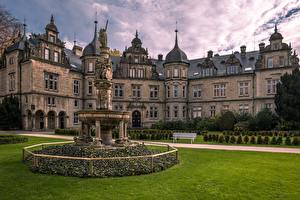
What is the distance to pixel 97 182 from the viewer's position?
803 cm

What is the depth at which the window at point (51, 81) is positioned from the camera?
35.0 m

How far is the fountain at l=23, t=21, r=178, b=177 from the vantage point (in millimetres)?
9161

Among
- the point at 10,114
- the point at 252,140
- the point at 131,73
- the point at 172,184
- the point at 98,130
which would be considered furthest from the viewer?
the point at 131,73

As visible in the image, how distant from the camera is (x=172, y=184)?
7887 millimetres

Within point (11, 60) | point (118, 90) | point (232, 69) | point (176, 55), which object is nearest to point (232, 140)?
point (232, 69)

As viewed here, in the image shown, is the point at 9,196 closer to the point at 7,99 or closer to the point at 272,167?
the point at 272,167

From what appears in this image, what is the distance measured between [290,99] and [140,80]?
23.4 meters

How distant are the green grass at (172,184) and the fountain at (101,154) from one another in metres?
0.48

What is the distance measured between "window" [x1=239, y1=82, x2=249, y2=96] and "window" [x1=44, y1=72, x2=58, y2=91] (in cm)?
2833

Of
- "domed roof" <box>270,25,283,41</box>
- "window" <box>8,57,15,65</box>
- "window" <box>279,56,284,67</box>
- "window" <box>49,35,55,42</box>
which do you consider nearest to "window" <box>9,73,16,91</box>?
"window" <box>8,57,15,65</box>

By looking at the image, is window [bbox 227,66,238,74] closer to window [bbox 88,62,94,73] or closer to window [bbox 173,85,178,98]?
window [bbox 173,85,178,98]

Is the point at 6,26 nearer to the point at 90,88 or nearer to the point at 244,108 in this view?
the point at 90,88

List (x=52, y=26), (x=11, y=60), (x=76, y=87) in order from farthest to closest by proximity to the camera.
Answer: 1. (x=76, y=87)
2. (x=52, y=26)
3. (x=11, y=60)

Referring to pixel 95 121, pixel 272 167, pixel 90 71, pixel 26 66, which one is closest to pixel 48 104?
pixel 26 66
